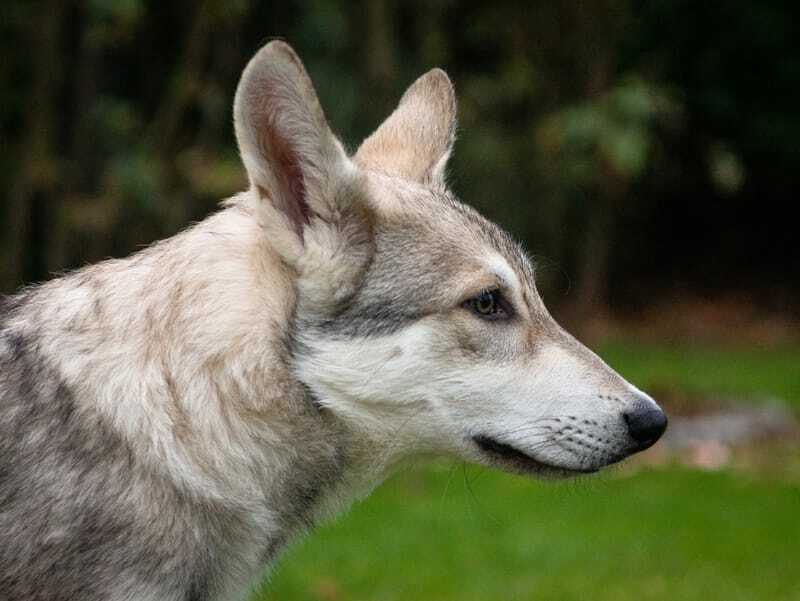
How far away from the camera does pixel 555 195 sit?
1836cm

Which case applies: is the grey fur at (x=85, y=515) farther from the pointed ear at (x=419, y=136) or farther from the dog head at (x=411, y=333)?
the pointed ear at (x=419, y=136)

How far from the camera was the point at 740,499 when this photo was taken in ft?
29.4

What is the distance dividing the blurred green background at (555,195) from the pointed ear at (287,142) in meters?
0.98

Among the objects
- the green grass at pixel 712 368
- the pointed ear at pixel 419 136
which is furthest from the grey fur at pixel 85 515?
the green grass at pixel 712 368

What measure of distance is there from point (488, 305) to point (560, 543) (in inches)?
165

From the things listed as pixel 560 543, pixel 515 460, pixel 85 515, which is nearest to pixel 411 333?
pixel 515 460

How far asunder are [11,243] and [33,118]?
1.20 m

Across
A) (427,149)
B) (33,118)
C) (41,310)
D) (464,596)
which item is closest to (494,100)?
(33,118)

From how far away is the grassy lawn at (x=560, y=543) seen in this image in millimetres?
6812

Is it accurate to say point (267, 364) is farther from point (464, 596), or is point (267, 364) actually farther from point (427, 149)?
point (464, 596)

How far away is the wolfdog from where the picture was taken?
3.57 m

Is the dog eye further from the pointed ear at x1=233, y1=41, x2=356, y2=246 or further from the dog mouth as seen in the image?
the pointed ear at x1=233, y1=41, x2=356, y2=246

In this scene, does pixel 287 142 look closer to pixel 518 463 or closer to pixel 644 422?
pixel 518 463

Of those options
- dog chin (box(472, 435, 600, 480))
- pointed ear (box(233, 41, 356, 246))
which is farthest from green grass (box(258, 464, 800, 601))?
pointed ear (box(233, 41, 356, 246))
